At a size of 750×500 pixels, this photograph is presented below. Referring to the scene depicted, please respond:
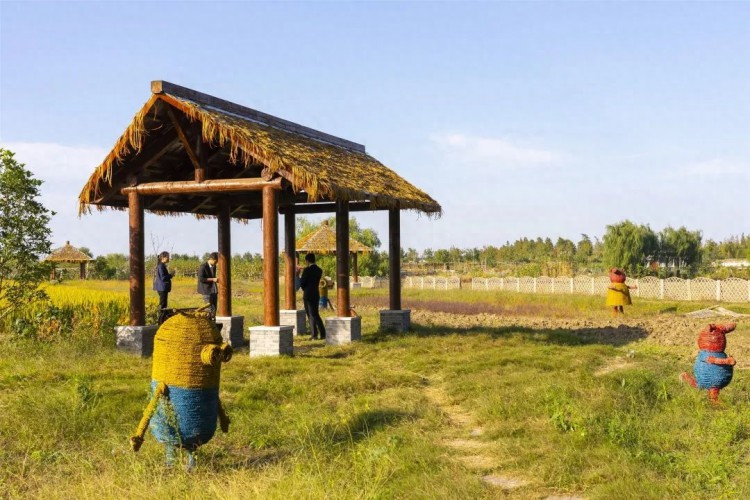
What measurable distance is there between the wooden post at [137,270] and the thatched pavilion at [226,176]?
2cm

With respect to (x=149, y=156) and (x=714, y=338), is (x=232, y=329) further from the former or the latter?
(x=714, y=338)

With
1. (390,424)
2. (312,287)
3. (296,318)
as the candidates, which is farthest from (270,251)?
(390,424)

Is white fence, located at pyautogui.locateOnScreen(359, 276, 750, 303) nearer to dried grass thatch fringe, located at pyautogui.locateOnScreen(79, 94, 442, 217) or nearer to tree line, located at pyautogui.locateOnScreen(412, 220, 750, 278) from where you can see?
tree line, located at pyautogui.locateOnScreen(412, 220, 750, 278)

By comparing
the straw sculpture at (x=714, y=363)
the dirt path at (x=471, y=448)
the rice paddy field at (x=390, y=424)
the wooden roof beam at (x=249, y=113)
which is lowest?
the dirt path at (x=471, y=448)

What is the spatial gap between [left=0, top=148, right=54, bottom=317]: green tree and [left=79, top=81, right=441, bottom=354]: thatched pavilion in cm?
103

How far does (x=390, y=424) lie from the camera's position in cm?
735

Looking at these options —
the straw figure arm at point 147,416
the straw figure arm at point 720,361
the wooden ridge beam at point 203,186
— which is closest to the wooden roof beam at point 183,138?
the wooden ridge beam at point 203,186

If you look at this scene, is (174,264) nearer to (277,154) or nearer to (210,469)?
(277,154)

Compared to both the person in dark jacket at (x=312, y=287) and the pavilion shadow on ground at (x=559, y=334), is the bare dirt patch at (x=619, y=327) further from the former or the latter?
the person in dark jacket at (x=312, y=287)

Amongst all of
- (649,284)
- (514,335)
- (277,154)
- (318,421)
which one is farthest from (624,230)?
(318,421)

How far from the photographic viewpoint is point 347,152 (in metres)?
15.8

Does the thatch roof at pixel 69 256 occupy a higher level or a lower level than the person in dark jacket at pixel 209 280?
Answer: higher

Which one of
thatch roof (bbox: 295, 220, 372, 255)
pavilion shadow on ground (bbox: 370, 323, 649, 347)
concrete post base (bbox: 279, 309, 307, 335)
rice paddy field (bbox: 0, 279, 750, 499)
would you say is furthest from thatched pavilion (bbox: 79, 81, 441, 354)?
Answer: thatch roof (bbox: 295, 220, 372, 255)

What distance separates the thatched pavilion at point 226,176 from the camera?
11.2m
